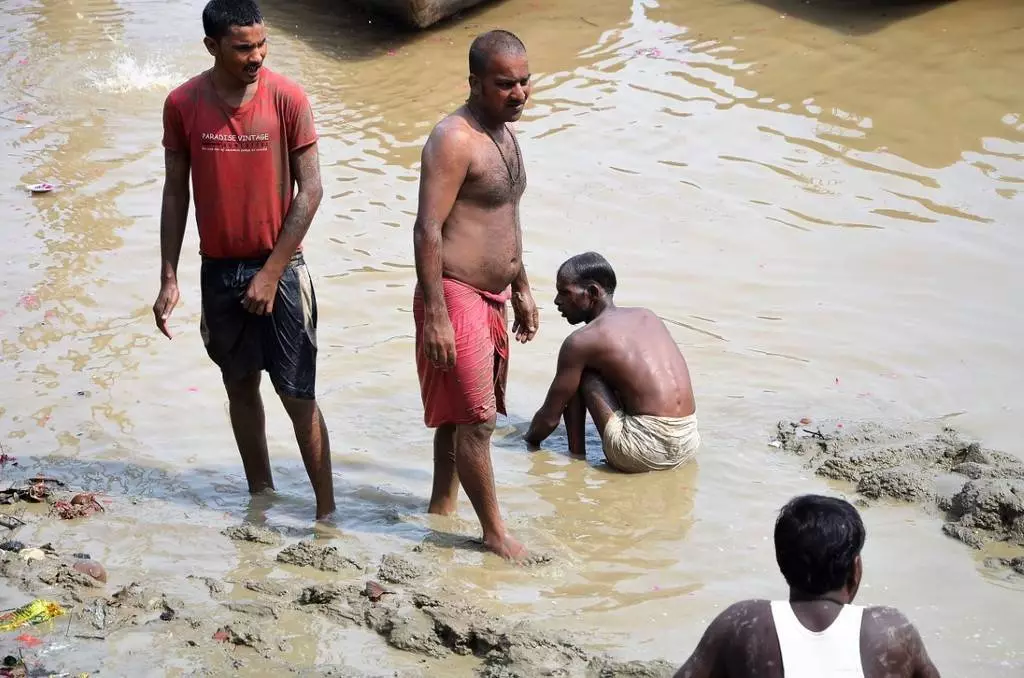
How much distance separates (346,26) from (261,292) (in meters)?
8.04

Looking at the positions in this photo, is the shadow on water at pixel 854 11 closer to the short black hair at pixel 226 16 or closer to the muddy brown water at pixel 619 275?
the muddy brown water at pixel 619 275

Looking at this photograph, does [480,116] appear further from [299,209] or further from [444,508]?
[444,508]

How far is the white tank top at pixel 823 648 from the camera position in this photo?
2637mm

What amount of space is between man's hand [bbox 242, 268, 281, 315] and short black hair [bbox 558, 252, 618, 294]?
1.81 meters

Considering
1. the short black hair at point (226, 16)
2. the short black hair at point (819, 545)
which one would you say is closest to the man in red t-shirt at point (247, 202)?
the short black hair at point (226, 16)

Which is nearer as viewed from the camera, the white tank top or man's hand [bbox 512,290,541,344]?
the white tank top

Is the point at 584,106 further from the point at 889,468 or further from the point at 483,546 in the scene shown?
the point at 483,546

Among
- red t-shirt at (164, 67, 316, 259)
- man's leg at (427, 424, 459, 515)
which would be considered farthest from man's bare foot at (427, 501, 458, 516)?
red t-shirt at (164, 67, 316, 259)

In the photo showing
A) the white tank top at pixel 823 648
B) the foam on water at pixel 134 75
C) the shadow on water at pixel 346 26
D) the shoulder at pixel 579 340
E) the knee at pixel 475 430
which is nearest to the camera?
the white tank top at pixel 823 648

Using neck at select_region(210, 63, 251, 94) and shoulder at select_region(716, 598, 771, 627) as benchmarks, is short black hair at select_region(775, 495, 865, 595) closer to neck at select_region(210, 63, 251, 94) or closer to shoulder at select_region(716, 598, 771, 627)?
shoulder at select_region(716, 598, 771, 627)

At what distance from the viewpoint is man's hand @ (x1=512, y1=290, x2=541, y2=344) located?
16.7 feet

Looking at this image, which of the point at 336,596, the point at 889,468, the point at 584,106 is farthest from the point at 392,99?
the point at 336,596

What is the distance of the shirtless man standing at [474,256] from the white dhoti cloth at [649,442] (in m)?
1.12

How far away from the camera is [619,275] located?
7.74 metres
